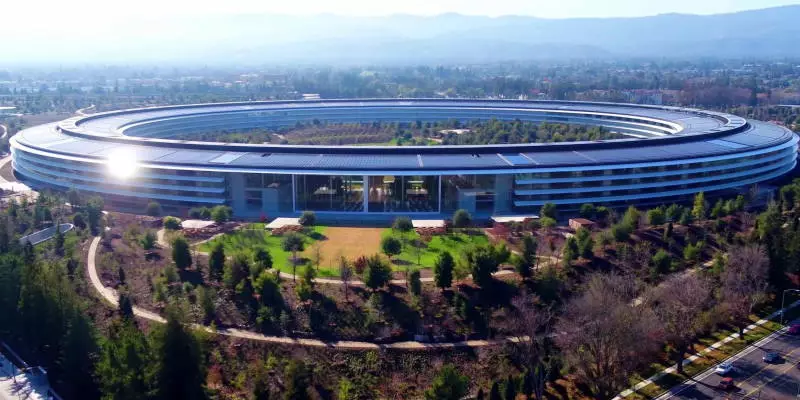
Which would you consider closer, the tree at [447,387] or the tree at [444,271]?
the tree at [447,387]

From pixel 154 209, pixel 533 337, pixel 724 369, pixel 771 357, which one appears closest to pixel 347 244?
pixel 533 337

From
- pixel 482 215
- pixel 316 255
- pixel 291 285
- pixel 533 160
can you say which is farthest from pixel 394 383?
pixel 533 160

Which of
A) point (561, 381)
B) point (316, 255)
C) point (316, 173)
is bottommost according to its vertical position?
point (561, 381)

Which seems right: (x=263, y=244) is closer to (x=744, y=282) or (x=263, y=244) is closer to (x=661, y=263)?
(x=661, y=263)

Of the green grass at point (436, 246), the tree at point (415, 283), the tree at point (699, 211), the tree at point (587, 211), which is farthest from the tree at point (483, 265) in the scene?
the tree at point (699, 211)

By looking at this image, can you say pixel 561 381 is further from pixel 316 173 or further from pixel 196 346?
pixel 316 173

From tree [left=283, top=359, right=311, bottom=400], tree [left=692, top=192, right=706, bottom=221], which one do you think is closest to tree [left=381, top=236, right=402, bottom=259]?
tree [left=283, top=359, right=311, bottom=400]

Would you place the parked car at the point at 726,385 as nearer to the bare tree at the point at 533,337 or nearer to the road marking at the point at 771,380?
the road marking at the point at 771,380
